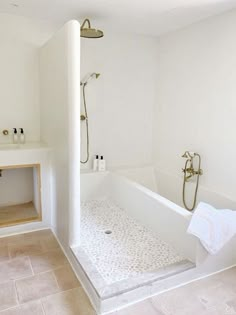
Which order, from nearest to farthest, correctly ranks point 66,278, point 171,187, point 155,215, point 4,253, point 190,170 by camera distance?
point 66,278, point 4,253, point 155,215, point 190,170, point 171,187

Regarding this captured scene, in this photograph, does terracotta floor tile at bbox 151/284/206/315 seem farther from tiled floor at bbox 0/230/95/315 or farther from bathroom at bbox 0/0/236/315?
tiled floor at bbox 0/230/95/315

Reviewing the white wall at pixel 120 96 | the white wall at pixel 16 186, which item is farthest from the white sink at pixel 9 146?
the white wall at pixel 120 96

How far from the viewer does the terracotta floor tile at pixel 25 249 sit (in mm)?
2533

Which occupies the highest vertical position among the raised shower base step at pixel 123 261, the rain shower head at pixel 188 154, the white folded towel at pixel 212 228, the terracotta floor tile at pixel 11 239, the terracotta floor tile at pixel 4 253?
the rain shower head at pixel 188 154

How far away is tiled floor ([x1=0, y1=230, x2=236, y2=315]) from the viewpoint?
1.86 meters

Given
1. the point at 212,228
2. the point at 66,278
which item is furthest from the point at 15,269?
→ the point at 212,228

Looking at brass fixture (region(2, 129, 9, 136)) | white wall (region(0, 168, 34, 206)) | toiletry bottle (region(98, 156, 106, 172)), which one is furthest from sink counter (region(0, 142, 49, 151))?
toiletry bottle (region(98, 156, 106, 172))

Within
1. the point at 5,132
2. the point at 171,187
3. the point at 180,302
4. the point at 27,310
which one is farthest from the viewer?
the point at 171,187

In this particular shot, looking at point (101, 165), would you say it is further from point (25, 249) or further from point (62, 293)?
point (62, 293)

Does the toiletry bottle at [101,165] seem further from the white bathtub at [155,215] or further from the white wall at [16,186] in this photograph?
the white wall at [16,186]

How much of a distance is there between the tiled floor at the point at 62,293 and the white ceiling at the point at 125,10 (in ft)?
8.05

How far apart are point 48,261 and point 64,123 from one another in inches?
50.0

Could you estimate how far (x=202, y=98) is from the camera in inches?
124

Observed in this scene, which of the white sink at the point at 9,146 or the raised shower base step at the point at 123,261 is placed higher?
the white sink at the point at 9,146
